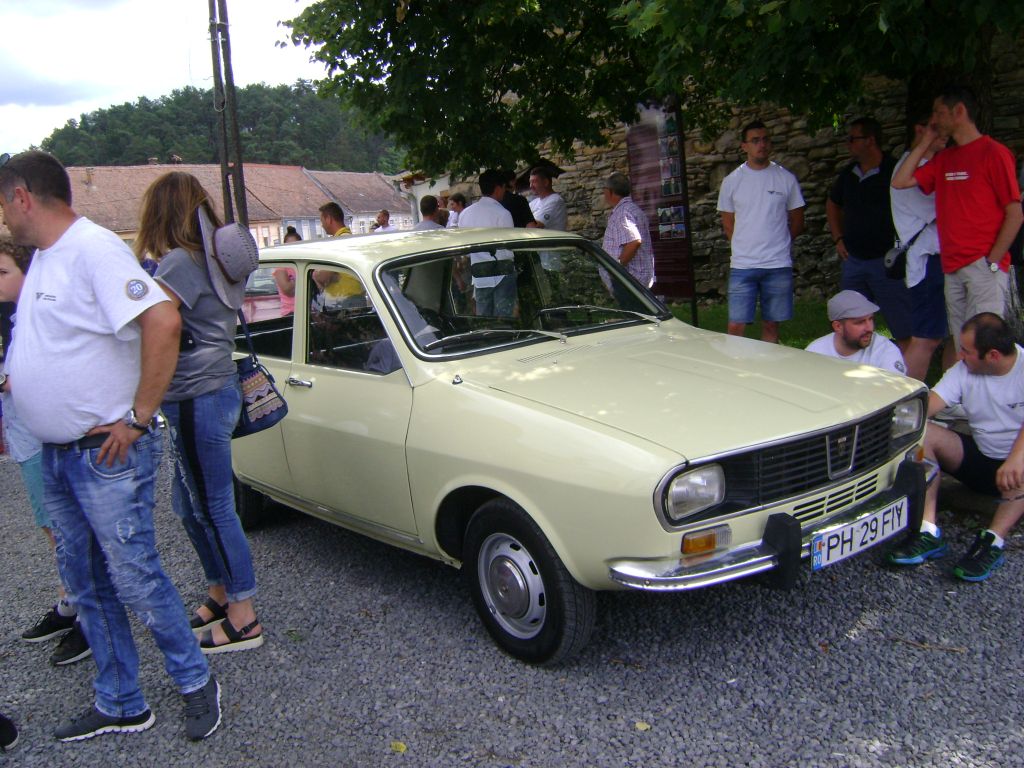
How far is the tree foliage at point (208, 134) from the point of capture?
72875 millimetres

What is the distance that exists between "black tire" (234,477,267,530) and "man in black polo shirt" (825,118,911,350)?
4308 millimetres

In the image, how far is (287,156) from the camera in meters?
82.2

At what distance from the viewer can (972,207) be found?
5.13 metres

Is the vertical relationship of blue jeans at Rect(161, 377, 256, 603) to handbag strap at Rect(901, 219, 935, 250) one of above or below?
below

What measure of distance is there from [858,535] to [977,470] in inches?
53.1

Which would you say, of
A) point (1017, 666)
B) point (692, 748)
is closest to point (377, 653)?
point (692, 748)

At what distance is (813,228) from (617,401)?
10.2 meters

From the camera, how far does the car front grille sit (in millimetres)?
3146

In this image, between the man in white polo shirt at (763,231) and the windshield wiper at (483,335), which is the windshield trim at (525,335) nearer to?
the windshield wiper at (483,335)

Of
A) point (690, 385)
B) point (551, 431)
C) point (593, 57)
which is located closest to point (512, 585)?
point (551, 431)

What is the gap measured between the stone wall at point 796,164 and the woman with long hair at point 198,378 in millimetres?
7106

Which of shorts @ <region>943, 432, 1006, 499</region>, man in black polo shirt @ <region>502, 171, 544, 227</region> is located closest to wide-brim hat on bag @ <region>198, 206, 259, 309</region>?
shorts @ <region>943, 432, 1006, 499</region>

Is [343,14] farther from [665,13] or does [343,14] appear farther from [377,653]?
[377,653]

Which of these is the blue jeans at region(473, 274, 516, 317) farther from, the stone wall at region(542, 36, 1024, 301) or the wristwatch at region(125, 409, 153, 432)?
the stone wall at region(542, 36, 1024, 301)
